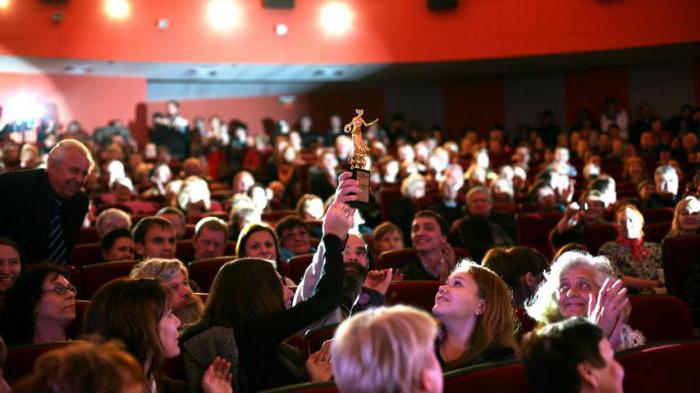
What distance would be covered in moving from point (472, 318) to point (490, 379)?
0.62 m

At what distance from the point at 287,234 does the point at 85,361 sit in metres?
4.08

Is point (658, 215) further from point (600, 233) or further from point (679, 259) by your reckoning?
point (679, 259)

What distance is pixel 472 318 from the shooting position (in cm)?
323

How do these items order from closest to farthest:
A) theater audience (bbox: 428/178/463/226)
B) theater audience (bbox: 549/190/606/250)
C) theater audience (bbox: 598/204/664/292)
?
1. theater audience (bbox: 598/204/664/292)
2. theater audience (bbox: 549/190/606/250)
3. theater audience (bbox: 428/178/463/226)

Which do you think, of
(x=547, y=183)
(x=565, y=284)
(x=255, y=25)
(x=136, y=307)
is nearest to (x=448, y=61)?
(x=255, y=25)

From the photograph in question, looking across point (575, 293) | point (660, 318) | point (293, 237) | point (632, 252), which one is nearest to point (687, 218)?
point (632, 252)

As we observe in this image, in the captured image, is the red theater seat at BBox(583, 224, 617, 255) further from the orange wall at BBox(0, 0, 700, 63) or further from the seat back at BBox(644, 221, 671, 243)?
the orange wall at BBox(0, 0, 700, 63)

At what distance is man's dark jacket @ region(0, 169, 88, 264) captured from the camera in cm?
478

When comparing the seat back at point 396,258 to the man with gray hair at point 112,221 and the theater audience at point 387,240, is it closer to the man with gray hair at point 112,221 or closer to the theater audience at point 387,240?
the theater audience at point 387,240

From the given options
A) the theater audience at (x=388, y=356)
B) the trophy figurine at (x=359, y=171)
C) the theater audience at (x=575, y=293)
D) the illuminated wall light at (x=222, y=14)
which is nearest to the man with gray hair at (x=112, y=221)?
the trophy figurine at (x=359, y=171)

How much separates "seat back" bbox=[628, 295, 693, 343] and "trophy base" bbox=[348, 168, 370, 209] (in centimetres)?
134

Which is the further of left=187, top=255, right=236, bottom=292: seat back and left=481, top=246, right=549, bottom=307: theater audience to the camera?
left=187, top=255, right=236, bottom=292: seat back

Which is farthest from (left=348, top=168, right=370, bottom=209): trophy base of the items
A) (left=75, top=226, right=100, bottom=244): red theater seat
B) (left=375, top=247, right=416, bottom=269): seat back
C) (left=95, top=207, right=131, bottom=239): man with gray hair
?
(left=75, top=226, right=100, bottom=244): red theater seat

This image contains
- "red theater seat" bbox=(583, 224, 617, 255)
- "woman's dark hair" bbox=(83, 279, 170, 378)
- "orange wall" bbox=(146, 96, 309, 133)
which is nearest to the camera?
"woman's dark hair" bbox=(83, 279, 170, 378)
